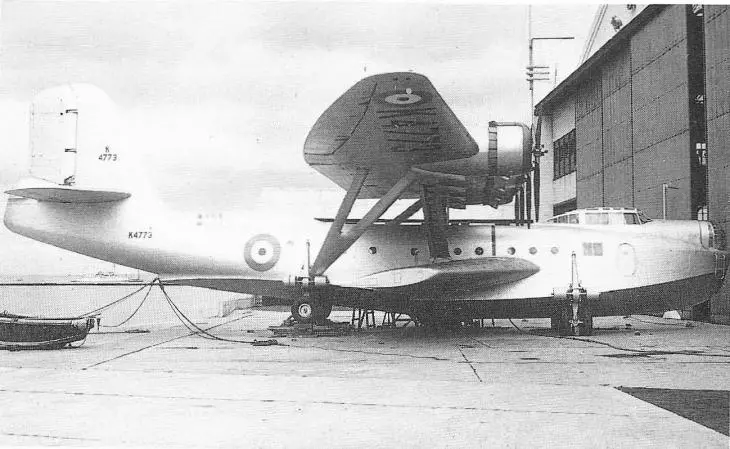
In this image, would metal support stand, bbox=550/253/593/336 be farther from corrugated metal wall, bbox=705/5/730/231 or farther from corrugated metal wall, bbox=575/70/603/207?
corrugated metal wall, bbox=575/70/603/207

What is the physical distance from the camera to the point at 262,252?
13492mm

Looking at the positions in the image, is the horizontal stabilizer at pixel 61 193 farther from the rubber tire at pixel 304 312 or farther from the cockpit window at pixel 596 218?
the cockpit window at pixel 596 218

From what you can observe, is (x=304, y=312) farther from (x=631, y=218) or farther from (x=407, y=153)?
(x=631, y=218)

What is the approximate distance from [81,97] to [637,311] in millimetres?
12775

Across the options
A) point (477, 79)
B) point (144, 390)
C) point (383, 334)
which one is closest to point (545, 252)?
point (383, 334)

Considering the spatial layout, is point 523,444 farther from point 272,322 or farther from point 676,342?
point 272,322

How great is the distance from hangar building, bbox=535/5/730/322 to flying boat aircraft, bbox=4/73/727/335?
1896 mm

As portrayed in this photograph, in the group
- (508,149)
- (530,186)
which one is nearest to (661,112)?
(530,186)

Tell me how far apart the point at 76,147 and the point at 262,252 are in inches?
176

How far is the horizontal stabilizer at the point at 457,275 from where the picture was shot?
38.3ft

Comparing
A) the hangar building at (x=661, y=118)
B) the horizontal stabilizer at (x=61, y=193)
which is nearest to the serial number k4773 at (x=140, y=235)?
the horizontal stabilizer at (x=61, y=193)

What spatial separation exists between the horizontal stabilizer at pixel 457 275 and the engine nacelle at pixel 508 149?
1989 mm

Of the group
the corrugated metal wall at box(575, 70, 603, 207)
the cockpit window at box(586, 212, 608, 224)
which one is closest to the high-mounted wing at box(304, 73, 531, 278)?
the cockpit window at box(586, 212, 608, 224)

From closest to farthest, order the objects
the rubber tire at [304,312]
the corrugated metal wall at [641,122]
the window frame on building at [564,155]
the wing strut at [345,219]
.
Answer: the wing strut at [345,219] < the rubber tire at [304,312] < the corrugated metal wall at [641,122] < the window frame on building at [564,155]
